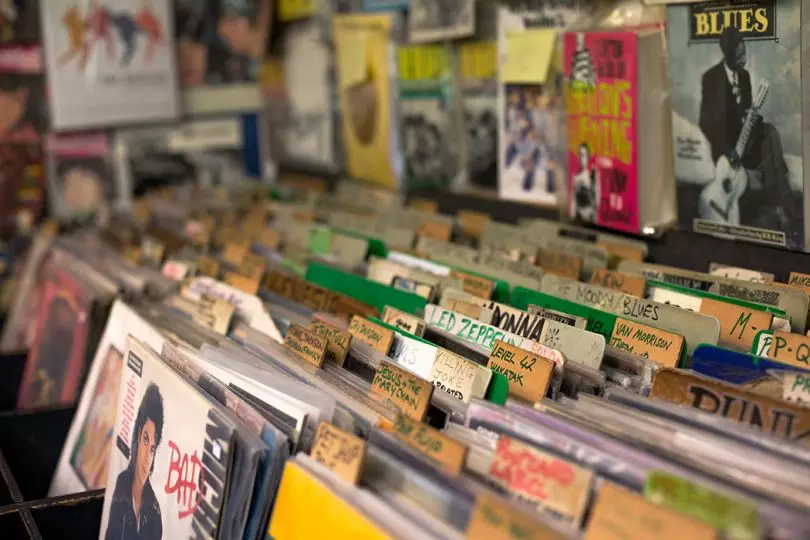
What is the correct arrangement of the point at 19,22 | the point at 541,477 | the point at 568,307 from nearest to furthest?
1. the point at 541,477
2. the point at 568,307
3. the point at 19,22

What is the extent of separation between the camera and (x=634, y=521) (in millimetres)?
937

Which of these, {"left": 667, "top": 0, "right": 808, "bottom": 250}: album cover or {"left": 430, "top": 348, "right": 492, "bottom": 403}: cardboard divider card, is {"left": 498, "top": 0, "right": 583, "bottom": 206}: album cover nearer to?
{"left": 667, "top": 0, "right": 808, "bottom": 250}: album cover

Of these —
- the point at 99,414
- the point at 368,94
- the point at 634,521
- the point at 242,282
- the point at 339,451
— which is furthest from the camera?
the point at 368,94

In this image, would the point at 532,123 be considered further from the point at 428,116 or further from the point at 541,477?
the point at 541,477

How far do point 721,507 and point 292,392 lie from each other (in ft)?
2.20

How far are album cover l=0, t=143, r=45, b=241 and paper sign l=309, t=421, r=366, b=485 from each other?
2438mm

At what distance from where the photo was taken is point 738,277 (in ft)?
5.45

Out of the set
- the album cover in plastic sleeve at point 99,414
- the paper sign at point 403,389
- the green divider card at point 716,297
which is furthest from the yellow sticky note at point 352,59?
the paper sign at point 403,389

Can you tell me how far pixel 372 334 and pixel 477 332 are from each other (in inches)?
7.0

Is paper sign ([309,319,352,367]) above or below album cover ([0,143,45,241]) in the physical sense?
below

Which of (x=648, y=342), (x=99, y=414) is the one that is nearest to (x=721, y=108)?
(x=648, y=342)

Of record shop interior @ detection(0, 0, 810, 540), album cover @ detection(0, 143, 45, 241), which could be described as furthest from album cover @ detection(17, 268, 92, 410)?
album cover @ detection(0, 143, 45, 241)

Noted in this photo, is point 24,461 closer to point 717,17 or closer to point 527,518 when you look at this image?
point 527,518

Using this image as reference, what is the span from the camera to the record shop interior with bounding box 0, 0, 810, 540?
111cm
